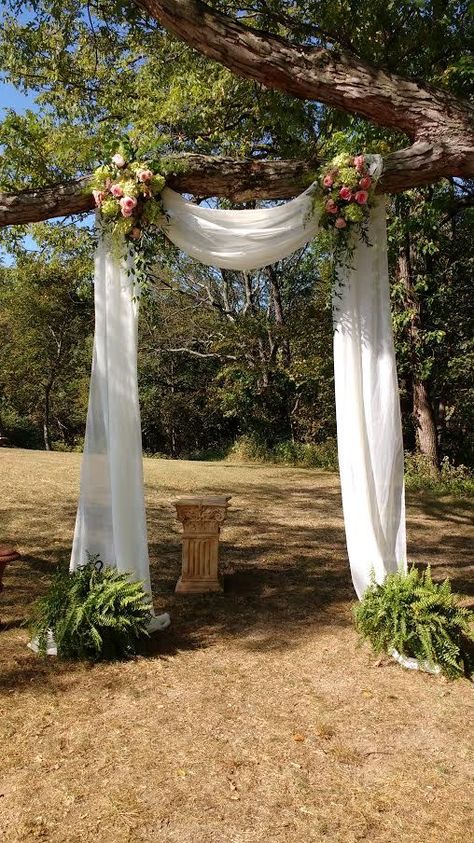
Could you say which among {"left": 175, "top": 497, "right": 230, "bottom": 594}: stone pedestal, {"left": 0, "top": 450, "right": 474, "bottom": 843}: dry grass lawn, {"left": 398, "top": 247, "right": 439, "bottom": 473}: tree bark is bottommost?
{"left": 0, "top": 450, "right": 474, "bottom": 843}: dry grass lawn

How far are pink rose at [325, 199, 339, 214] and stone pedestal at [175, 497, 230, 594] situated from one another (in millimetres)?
2549

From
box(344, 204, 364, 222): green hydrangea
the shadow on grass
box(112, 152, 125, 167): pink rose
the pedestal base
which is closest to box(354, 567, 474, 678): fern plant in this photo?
the shadow on grass

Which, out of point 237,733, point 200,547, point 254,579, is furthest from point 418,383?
point 237,733

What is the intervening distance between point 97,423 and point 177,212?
153 centimetres

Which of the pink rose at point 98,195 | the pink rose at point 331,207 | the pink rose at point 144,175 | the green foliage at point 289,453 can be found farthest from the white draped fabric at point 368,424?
the green foliage at point 289,453

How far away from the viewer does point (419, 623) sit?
378 cm

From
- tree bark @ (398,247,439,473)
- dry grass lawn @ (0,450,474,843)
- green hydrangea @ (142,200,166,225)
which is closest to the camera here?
dry grass lawn @ (0,450,474,843)

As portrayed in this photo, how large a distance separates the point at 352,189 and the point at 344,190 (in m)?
0.06

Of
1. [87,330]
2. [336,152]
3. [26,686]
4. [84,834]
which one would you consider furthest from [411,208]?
[87,330]

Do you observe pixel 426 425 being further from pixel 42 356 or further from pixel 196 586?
pixel 42 356

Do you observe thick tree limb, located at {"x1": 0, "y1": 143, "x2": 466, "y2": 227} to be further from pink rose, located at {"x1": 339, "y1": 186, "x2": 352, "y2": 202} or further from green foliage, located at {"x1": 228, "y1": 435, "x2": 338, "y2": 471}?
green foliage, located at {"x1": 228, "y1": 435, "x2": 338, "y2": 471}

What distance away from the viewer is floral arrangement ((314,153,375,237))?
156 inches

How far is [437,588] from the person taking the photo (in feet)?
13.0

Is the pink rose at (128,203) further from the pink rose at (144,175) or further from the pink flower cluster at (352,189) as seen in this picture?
the pink flower cluster at (352,189)
